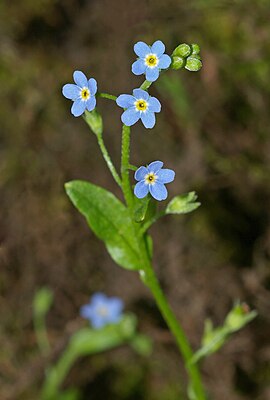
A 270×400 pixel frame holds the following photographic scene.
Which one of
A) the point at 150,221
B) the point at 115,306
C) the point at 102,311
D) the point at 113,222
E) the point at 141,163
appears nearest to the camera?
the point at 150,221

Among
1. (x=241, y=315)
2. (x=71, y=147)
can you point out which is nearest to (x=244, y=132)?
(x=71, y=147)

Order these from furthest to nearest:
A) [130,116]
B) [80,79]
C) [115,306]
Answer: [115,306] < [80,79] < [130,116]

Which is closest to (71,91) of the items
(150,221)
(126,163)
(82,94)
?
(82,94)

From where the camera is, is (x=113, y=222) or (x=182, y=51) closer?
(x=182, y=51)

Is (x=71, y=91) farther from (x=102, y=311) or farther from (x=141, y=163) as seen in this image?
(x=141, y=163)

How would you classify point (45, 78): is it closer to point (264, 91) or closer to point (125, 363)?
point (264, 91)

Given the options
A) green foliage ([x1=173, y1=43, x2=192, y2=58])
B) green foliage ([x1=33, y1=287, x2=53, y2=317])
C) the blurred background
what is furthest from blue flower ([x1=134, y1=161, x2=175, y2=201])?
green foliage ([x1=33, y1=287, x2=53, y2=317])

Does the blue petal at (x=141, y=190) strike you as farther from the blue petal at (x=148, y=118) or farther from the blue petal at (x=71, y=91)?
the blue petal at (x=71, y=91)
